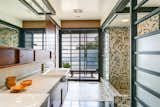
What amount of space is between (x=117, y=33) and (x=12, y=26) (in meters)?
4.76

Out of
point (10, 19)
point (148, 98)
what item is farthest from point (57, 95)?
point (148, 98)

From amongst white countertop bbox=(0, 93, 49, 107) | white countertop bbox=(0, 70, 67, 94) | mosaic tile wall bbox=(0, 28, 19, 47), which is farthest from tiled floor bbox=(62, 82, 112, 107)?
white countertop bbox=(0, 93, 49, 107)

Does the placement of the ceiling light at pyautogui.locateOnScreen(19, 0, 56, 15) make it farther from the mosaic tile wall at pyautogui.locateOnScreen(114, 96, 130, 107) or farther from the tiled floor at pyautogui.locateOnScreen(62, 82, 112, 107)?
the mosaic tile wall at pyautogui.locateOnScreen(114, 96, 130, 107)

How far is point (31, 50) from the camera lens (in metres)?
3.38

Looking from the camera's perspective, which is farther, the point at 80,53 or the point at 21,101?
the point at 80,53

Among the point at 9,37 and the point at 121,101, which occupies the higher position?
the point at 9,37

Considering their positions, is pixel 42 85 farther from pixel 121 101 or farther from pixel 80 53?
pixel 80 53

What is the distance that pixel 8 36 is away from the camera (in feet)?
8.18

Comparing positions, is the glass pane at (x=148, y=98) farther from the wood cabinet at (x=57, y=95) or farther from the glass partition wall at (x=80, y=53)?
the glass partition wall at (x=80, y=53)

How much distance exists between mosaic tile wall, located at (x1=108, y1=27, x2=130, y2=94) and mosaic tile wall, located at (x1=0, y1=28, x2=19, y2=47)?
14.9 ft

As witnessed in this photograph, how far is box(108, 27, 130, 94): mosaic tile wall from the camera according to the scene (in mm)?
6695

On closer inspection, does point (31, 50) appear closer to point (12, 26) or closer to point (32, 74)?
point (32, 74)

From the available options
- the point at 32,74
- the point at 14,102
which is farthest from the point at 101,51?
the point at 14,102

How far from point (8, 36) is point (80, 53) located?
5.41m
